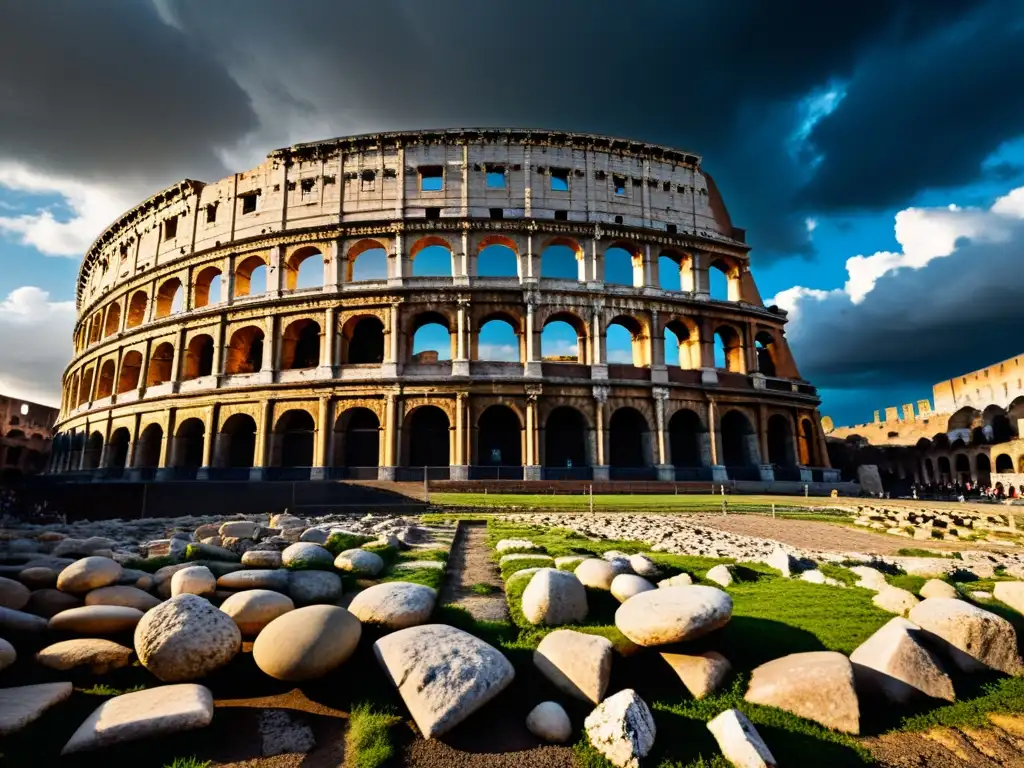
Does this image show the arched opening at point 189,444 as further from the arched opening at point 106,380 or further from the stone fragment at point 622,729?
the stone fragment at point 622,729

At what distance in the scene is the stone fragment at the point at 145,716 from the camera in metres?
2.97

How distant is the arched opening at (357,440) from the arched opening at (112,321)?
2039cm

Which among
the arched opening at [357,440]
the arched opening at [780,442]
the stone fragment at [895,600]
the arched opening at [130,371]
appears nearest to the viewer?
the stone fragment at [895,600]

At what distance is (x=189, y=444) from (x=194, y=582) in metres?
27.5

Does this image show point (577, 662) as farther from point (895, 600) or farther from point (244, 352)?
point (244, 352)

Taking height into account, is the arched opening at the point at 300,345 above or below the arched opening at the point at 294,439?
above

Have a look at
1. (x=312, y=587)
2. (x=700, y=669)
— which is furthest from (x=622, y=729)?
(x=312, y=587)

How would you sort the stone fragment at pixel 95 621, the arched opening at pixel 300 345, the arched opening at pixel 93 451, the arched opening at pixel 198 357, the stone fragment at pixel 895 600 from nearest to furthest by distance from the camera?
1. the stone fragment at pixel 95 621
2. the stone fragment at pixel 895 600
3. the arched opening at pixel 300 345
4. the arched opening at pixel 198 357
5. the arched opening at pixel 93 451

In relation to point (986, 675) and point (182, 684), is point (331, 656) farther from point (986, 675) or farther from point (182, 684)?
Answer: point (986, 675)

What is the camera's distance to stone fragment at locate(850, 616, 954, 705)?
3.62 meters

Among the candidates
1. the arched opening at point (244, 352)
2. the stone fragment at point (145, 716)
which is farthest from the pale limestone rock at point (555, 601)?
the arched opening at point (244, 352)

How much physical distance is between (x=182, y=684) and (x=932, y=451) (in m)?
49.8

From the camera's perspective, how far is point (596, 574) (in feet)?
17.6

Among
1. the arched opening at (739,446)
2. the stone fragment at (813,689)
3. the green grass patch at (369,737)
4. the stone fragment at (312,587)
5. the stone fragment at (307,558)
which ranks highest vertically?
the arched opening at (739,446)
